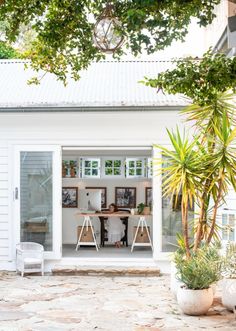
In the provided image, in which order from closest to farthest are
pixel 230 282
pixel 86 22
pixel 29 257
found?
1. pixel 86 22
2. pixel 230 282
3. pixel 29 257

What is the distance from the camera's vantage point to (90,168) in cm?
1486

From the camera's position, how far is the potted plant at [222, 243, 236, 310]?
25.2 feet

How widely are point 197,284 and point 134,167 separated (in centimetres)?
733

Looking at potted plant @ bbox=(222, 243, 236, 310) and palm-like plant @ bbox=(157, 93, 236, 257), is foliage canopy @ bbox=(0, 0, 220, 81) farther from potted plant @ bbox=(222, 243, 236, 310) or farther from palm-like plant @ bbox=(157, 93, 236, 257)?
potted plant @ bbox=(222, 243, 236, 310)

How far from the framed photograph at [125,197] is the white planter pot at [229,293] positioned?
7246 mm

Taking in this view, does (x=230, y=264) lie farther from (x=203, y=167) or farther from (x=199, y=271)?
(x=203, y=167)

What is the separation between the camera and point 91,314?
7.84 metres

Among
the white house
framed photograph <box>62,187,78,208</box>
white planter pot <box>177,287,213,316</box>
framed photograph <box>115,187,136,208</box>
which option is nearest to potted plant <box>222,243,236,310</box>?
white planter pot <box>177,287,213,316</box>

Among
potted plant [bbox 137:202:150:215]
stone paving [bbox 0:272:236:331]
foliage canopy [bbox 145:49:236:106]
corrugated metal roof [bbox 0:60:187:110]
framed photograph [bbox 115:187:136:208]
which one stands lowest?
stone paving [bbox 0:272:236:331]

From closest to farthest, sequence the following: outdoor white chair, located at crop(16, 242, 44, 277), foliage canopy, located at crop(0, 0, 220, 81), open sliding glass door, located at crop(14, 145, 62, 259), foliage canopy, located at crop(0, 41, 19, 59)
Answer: foliage canopy, located at crop(0, 0, 220, 81) < outdoor white chair, located at crop(16, 242, 44, 277) < open sliding glass door, located at crop(14, 145, 62, 259) < foliage canopy, located at crop(0, 41, 19, 59)

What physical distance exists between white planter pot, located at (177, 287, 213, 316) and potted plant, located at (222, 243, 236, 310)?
21cm

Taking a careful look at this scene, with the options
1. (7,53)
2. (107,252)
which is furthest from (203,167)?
(7,53)

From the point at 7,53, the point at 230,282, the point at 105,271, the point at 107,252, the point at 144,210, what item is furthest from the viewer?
the point at 7,53

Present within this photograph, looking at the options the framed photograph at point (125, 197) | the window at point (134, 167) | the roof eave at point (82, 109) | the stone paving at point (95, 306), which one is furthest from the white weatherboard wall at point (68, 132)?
the framed photograph at point (125, 197)
